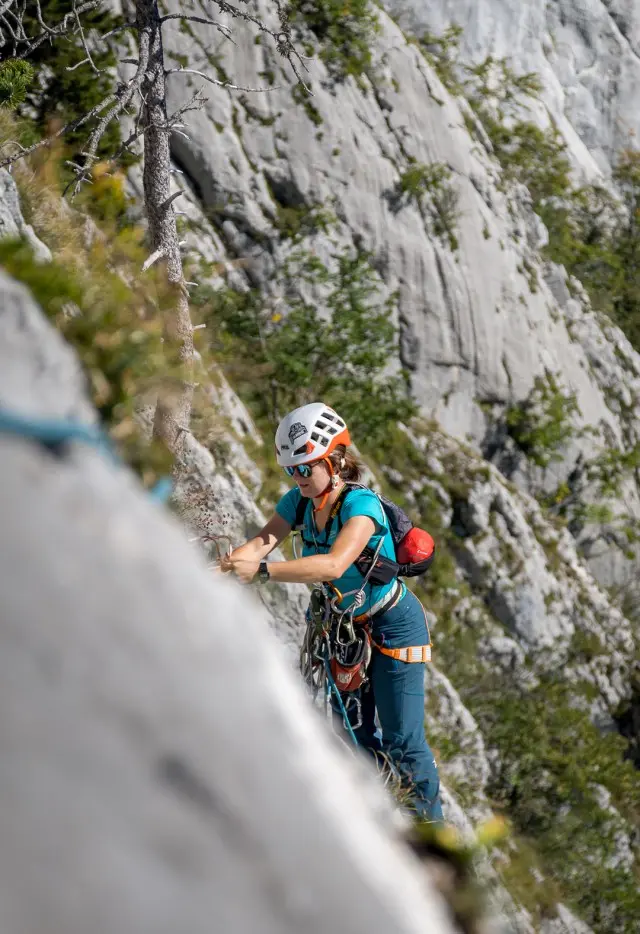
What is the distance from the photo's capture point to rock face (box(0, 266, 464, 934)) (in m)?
1.30

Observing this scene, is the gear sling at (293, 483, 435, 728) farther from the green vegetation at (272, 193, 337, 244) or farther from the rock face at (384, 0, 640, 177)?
the rock face at (384, 0, 640, 177)

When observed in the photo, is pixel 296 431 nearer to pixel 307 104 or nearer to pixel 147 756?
pixel 147 756

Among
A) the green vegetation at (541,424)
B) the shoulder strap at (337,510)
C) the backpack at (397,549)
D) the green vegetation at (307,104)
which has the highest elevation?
the shoulder strap at (337,510)

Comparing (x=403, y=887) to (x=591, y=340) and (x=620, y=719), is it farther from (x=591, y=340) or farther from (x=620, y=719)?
(x=591, y=340)

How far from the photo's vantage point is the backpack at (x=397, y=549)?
16.3ft

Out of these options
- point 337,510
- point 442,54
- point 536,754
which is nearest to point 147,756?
point 337,510

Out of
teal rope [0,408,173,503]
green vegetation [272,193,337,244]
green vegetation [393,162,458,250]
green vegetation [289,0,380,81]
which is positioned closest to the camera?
teal rope [0,408,173,503]

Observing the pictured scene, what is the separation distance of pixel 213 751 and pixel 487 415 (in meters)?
20.1

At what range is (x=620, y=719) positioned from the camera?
18297mm

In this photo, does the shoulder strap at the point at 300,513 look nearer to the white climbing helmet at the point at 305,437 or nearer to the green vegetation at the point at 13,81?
the white climbing helmet at the point at 305,437

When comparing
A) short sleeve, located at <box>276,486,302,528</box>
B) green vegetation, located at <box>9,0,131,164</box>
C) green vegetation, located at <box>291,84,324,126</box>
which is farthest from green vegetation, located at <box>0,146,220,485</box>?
green vegetation, located at <box>291,84,324,126</box>

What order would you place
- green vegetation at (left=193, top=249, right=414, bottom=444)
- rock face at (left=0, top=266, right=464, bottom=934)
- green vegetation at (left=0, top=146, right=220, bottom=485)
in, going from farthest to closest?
green vegetation at (left=193, top=249, right=414, bottom=444) < green vegetation at (left=0, top=146, right=220, bottom=485) < rock face at (left=0, top=266, right=464, bottom=934)

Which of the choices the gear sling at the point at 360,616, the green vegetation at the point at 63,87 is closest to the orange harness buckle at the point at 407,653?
the gear sling at the point at 360,616

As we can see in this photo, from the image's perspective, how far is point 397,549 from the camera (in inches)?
203
